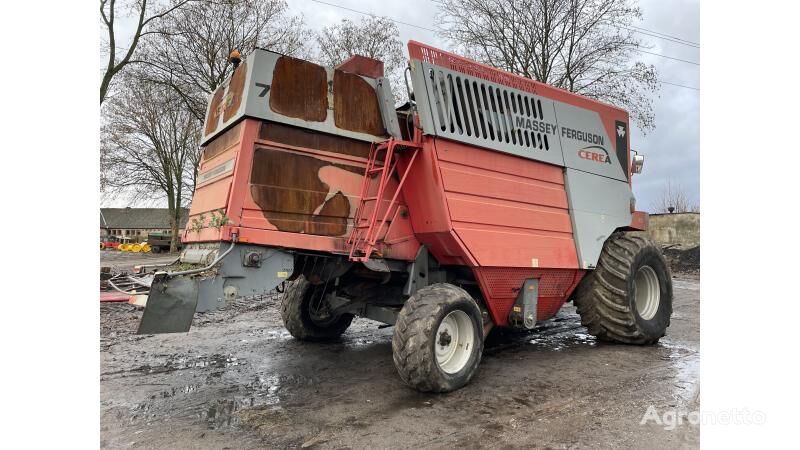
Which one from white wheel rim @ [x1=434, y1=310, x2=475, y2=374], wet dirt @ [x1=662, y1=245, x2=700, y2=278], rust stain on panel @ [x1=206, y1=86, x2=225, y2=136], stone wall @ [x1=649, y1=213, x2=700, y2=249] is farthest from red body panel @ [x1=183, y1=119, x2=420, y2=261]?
stone wall @ [x1=649, y1=213, x2=700, y2=249]

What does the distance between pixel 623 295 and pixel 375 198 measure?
3.48 m

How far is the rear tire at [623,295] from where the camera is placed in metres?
6.26

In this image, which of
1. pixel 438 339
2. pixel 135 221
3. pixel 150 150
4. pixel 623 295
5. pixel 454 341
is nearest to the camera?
pixel 438 339

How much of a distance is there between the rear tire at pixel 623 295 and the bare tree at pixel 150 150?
78.7 ft

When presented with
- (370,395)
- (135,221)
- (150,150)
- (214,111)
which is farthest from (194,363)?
(135,221)

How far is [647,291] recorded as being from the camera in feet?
22.6

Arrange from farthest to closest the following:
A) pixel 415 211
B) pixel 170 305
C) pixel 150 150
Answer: pixel 150 150, pixel 415 211, pixel 170 305

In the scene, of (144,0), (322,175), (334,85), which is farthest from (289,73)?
(144,0)

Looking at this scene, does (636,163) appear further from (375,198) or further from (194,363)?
(194,363)

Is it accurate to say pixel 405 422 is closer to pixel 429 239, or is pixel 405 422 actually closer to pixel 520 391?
pixel 520 391

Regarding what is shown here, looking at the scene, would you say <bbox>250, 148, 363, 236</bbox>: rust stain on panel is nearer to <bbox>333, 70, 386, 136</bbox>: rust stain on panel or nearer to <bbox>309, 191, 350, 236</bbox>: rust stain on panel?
<bbox>309, 191, 350, 236</bbox>: rust stain on panel

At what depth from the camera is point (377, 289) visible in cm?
588

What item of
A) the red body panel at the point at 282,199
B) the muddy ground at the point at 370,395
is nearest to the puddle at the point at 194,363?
the muddy ground at the point at 370,395

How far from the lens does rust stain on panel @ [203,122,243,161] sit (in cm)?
446
